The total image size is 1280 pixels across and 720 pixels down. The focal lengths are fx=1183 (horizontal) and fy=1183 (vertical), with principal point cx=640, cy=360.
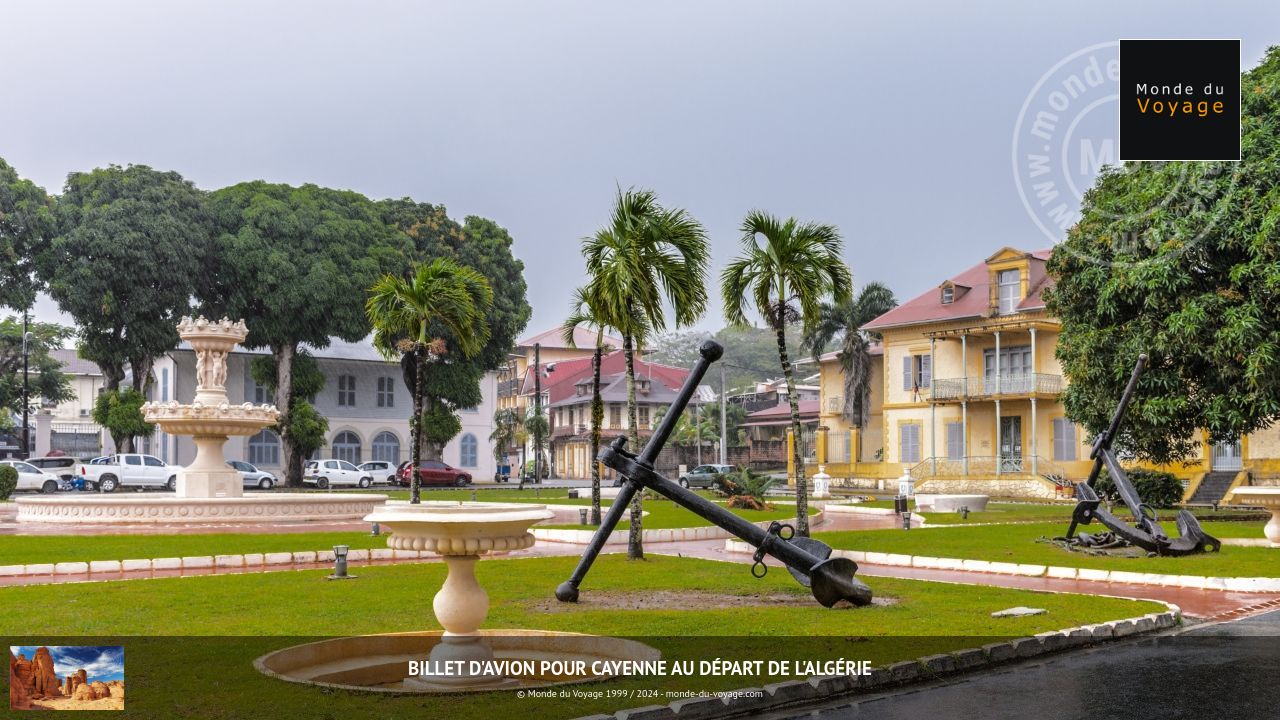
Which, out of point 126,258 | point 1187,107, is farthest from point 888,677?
point 126,258

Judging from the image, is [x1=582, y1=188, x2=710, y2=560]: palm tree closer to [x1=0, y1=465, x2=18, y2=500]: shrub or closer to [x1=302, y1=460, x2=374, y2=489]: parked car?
[x1=0, y1=465, x2=18, y2=500]: shrub

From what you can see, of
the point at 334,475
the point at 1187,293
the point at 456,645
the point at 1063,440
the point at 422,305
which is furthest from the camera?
the point at 334,475

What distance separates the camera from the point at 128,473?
1797 inches

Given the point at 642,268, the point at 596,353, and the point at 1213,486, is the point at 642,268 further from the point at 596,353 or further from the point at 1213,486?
the point at 1213,486

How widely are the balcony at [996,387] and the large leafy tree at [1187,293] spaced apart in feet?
63.8

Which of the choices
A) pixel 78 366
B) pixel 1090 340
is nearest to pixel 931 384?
pixel 1090 340

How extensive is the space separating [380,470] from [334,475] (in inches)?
138

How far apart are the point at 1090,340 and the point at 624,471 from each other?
2120cm

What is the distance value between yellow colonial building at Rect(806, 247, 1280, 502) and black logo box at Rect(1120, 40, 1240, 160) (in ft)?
63.6

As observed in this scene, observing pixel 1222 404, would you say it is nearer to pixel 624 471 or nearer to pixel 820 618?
pixel 820 618

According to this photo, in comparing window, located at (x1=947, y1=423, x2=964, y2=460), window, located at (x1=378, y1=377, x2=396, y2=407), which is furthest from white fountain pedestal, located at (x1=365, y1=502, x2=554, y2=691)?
window, located at (x1=378, y1=377, x2=396, y2=407)

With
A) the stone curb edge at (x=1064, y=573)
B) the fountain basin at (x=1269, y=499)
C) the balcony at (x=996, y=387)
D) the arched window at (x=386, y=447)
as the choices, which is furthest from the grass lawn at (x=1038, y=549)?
the arched window at (x=386, y=447)

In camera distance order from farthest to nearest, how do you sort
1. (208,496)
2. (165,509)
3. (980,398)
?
1. (980,398)
2. (208,496)
3. (165,509)

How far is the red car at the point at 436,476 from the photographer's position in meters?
56.0
